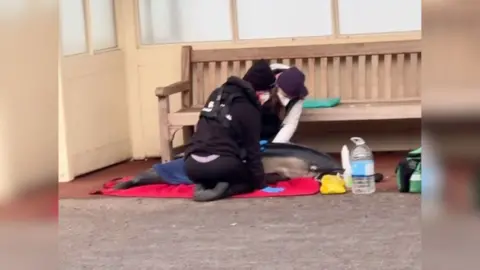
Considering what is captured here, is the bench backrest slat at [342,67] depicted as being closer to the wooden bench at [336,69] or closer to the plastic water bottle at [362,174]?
the wooden bench at [336,69]

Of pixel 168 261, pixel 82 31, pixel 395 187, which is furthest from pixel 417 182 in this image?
pixel 82 31

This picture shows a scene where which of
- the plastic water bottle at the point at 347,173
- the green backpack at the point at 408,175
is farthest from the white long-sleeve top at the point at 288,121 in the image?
the green backpack at the point at 408,175

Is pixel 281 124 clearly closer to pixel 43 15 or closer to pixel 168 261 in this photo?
pixel 168 261

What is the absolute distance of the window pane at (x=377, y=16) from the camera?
557 cm

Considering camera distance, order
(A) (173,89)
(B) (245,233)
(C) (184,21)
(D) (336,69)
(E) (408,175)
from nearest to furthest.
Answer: (B) (245,233), (E) (408,175), (A) (173,89), (D) (336,69), (C) (184,21)

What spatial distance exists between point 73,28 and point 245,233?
2363mm

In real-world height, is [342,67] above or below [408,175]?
above

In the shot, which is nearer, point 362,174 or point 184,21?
point 362,174

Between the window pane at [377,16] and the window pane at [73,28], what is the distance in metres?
1.87

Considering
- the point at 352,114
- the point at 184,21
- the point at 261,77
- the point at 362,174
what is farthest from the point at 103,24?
the point at 362,174

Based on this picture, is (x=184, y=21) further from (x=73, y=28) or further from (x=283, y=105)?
(x=283, y=105)

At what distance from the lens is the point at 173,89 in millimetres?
5258

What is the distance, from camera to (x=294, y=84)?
15.8ft

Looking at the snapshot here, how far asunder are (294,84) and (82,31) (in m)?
1.60
